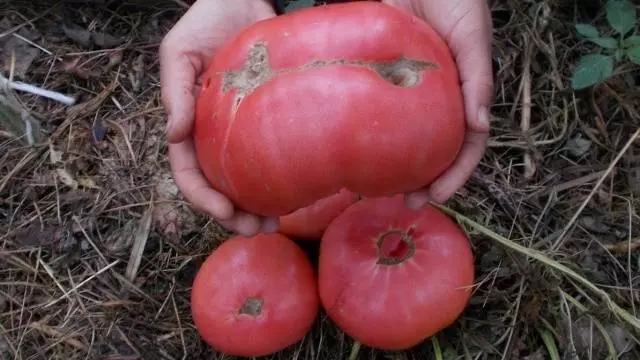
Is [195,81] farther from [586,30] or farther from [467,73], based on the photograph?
[586,30]

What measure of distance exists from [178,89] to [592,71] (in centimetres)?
115

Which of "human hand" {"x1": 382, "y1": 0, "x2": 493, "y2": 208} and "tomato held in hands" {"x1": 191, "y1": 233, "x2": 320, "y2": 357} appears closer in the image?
"human hand" {"x1": 382, "y1": 0, "x2": 493, "y2": 208}

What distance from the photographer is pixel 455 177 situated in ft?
4.79

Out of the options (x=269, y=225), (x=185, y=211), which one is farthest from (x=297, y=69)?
(x=185, y=211)

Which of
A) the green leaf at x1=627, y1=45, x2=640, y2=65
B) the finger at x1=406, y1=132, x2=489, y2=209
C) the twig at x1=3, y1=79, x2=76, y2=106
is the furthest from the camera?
the twig at x1=3, y1=79, x2=76, y2=106

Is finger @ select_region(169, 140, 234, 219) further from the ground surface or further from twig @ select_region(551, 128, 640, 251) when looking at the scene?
twig @ select_region(551, 128, 640, 251)

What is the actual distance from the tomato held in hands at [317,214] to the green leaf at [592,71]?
711 mm

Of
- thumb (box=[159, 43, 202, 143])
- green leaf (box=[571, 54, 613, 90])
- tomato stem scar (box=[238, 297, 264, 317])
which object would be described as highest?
thumb (box=[159, 43, 202, 143])

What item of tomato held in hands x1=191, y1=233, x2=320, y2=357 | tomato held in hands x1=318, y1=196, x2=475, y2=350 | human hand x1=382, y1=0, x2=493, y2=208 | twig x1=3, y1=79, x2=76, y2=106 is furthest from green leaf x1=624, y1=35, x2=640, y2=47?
twig x1=3, y1=79, x2=76, y2=106

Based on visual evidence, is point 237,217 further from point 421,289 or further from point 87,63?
point 87,63

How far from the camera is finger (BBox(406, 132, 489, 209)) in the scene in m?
1.46

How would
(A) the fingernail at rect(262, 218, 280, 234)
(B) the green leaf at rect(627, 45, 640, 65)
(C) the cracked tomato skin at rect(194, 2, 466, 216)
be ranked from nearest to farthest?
(C) the cracked tomato skin at rect(194, 2, 466, 216)
(A) the fingernail at rect(262, 218, 280, 234)
(B) the green leaf at rect(627, 45, 640, 65)

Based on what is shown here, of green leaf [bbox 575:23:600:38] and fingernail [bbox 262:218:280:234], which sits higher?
green leaf [bbox 575:23:600:38]

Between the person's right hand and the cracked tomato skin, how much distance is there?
0.31 feet
